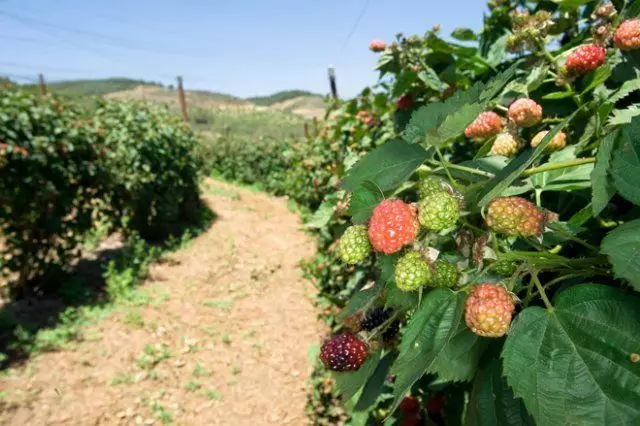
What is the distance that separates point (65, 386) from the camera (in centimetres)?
334

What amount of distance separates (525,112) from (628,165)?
400 millimetres

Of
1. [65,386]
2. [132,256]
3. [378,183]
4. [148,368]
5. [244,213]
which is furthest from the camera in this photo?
[244,213]

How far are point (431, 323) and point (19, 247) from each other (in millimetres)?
5034

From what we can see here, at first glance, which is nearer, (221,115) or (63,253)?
(63,253)

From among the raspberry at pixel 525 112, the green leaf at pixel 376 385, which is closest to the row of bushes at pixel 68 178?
the green leaf at pixel 376 385

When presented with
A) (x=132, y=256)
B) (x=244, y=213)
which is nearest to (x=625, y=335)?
(x=132, y=256)

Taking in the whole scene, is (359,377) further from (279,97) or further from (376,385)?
(279,97)

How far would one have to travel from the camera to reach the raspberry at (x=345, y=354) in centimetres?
76

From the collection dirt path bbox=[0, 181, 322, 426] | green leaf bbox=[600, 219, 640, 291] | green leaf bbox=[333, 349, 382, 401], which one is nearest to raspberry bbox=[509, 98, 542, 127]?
green leaf bbox=[600, 219, 640, 291]

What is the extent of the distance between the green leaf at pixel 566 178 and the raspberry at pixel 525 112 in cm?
10

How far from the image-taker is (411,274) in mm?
599

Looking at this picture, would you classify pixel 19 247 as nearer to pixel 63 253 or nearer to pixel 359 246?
pixel 63 253

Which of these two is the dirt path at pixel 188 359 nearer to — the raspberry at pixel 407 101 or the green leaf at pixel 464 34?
the raspberry at pixel 407 101

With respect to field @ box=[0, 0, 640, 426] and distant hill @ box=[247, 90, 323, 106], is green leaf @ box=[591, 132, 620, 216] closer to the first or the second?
field @ box=[0, 0, 640, 426]
